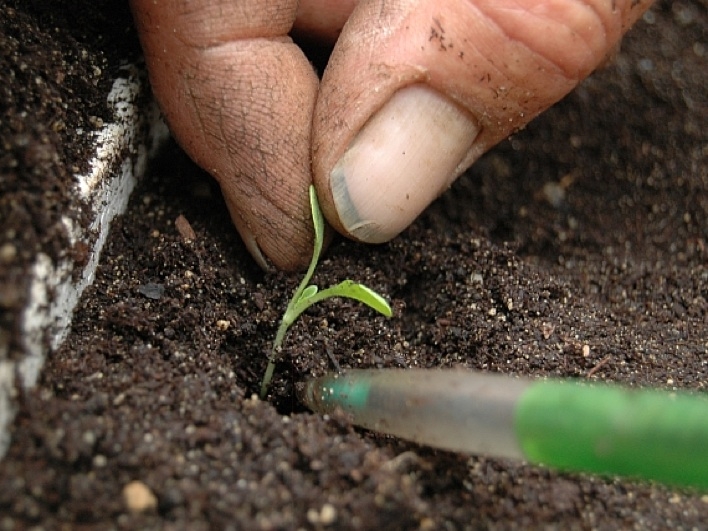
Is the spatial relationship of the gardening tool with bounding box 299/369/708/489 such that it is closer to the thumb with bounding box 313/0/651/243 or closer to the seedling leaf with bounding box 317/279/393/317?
the seedling leaf with bounding box 317/279/393/317

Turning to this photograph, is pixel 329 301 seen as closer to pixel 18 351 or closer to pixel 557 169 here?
pixel 18 351

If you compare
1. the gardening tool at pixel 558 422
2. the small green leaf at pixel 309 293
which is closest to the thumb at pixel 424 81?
the small green leaf at pixel 309 293

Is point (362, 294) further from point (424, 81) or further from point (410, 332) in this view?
point (424, 81)

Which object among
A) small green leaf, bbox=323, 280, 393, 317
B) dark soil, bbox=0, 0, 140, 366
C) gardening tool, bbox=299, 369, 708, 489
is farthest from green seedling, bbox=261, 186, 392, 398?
dark soil, bbox=0, 0, 140, 366

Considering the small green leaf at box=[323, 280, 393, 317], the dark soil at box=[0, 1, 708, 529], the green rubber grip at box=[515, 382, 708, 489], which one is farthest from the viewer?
the small green leaf at box=[323, 280, 393, 317]

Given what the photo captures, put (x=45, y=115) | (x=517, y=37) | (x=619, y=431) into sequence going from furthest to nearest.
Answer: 1. (x=517, y=37)
2. (x=45, y=115)
3. (x=619, y=431)

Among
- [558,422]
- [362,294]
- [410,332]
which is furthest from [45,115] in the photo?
[558,422]

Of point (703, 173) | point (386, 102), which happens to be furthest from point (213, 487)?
point (703, 173)

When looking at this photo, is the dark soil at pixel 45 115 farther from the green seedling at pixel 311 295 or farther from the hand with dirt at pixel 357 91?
the green seedling at pixel 311 295
